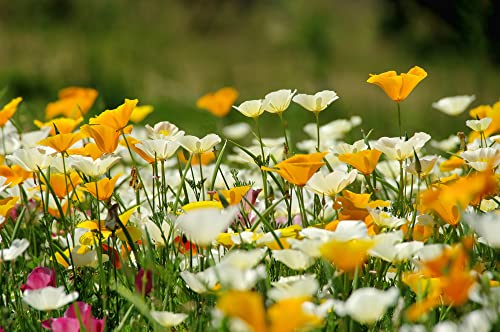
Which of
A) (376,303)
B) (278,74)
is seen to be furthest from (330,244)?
(278,74)

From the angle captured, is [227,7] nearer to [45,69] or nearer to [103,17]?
[103,17]

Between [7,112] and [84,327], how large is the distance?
765 millimetres

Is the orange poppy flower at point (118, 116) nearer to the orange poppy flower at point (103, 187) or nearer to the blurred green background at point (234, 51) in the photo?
the orange poppy flower at point (103, 187)

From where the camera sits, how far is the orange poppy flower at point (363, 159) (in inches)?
47.8

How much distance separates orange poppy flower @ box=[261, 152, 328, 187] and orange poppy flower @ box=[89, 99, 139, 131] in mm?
277

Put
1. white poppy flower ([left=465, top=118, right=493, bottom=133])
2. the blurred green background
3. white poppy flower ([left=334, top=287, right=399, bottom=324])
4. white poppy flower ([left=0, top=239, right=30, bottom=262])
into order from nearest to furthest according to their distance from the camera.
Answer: white poppy flower ([left=334, top=287, right=399, bottom=324])
white poppy flower ([left=0, top=239, right=30, bottom=262])
white poppy flower ([left=465, top=118, right=493, bottom=133])
the blurred green background

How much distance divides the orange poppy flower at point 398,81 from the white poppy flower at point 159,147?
324 mm

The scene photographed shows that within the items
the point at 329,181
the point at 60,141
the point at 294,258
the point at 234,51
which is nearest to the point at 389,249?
the point at 294,258

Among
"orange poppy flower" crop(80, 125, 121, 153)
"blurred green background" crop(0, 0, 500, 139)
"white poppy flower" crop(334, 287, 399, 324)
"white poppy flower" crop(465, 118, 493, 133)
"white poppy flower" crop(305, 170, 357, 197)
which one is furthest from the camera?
"blurred green background" crop(0, 0, 500, 139)

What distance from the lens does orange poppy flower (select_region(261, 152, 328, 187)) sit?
1099mm

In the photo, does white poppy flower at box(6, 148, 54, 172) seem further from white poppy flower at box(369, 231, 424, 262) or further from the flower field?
white poppy flower at box(369, 231, 424, 262)

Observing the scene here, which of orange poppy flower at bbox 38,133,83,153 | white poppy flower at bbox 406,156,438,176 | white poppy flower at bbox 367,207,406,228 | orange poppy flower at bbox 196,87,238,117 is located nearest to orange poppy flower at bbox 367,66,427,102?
white poppy flower at bbox 406,156,438,176

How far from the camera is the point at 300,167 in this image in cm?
111

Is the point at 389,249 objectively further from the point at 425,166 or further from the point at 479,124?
the point at 479,124
